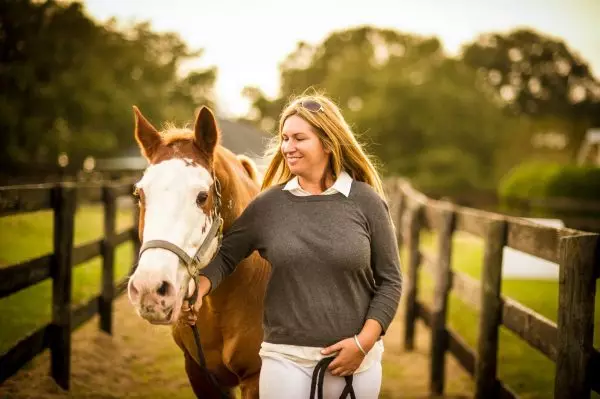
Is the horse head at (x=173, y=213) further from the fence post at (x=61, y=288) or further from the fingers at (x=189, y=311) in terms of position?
the fence post at (x=61, y=288)

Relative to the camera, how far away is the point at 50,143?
68.3ft

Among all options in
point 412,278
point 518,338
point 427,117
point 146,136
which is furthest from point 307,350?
point 427,117

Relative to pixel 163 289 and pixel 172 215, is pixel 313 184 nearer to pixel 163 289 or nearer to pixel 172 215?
pixel 172 215

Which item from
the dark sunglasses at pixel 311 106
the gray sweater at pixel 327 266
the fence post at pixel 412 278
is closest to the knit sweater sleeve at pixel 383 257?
the gray sweater at pixel 327 266

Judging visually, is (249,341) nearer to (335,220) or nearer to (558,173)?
(335,220)

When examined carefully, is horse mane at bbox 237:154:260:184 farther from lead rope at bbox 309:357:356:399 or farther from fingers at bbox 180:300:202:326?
lead rope at bbox 309:357:356:399

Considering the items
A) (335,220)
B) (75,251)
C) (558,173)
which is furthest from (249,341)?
(558,173)

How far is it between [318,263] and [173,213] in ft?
1.89

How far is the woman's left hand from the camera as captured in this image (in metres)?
1.99

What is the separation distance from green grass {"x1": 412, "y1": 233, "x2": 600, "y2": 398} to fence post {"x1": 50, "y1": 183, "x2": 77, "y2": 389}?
11.7ft

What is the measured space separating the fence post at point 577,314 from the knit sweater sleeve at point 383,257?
90 cm

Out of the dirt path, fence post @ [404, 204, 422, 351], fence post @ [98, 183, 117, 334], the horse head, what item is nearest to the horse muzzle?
the horse head

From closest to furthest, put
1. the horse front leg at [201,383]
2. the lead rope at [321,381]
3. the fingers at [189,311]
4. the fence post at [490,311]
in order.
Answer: the lead rope at [321,381]
the fingers at [189,311]
the horse front leg at [201,383]
the fence post at [490,311]

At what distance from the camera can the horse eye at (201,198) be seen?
2146 mm
